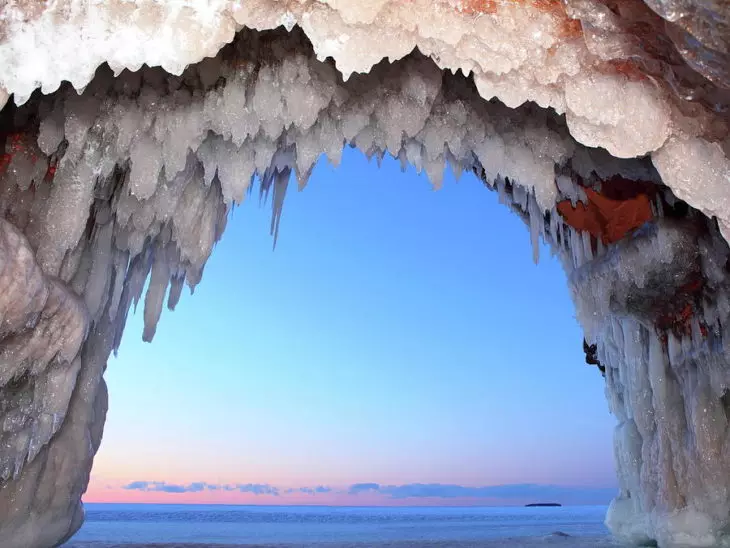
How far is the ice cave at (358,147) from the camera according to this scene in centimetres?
335

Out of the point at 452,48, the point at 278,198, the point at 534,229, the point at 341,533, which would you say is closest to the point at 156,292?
the point at 278,198

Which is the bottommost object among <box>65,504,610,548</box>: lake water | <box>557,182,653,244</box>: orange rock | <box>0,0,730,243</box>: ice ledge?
<box>65,504,610,548</box>: lake water

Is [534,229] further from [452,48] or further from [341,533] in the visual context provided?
[341,533]

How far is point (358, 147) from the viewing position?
18.2 ft

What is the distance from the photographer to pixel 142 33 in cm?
334

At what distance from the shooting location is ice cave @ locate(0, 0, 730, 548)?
3.35 m

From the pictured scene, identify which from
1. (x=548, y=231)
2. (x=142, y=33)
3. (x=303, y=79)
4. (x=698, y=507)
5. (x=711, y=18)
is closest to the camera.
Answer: (x=711, y=18)

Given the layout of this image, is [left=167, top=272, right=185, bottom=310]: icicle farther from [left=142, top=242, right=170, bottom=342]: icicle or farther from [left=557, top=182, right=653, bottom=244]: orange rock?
[left=557, top=182, right=653, bottom=244]: orange rock

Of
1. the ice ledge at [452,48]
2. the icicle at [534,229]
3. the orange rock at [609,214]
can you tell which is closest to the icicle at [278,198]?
the ice ledge at [452,48]

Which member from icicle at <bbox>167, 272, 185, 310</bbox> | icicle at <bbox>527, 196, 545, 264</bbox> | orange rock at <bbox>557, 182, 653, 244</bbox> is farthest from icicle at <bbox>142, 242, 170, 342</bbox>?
orange rock at <bbox>557, 182, 653, 244</bbox>

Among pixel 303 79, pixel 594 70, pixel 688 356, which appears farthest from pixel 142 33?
pixel 688 356

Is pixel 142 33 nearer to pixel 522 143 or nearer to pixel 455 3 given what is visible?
pixel 455 3

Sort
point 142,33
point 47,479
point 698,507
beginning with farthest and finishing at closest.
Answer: point 698,507, point 47,479, point 142,33

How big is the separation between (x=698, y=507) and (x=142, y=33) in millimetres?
8957
